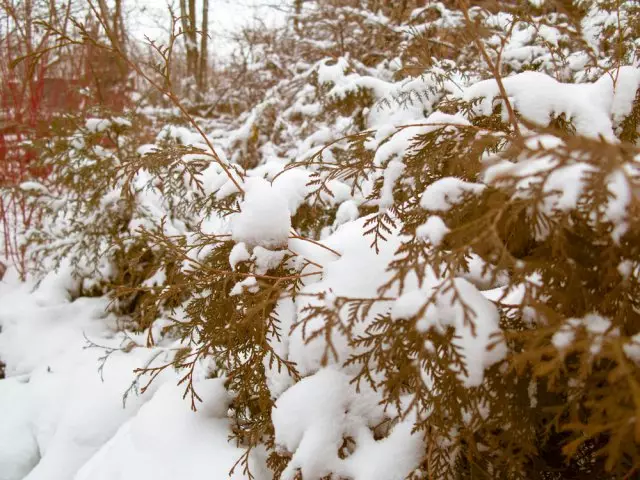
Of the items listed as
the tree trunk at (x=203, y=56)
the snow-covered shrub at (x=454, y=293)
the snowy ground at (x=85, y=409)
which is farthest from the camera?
the tree trunk at (x=203, y=56)

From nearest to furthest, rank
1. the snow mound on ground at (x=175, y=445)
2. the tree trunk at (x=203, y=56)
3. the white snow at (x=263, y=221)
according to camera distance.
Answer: the white snow at (x=263, y=221) → the snow mound on ground at (x=175, y=445) → the tree trunk at (x=203, y=56)

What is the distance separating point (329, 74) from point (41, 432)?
3490mm

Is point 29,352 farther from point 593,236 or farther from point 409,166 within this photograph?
point 593,236

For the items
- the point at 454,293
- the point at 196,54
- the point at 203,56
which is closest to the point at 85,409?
the point at 454,293

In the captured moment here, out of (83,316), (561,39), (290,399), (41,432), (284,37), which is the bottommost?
(41,432)

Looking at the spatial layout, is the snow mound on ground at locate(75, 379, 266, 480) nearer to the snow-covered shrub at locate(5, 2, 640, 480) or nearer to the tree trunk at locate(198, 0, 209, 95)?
the snow-covered shrub at locate(5, 2, 640, 480)

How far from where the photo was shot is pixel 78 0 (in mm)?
6062

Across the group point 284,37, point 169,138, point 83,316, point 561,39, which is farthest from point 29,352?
point 284,37

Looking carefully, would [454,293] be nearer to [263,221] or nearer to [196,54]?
[263,221]

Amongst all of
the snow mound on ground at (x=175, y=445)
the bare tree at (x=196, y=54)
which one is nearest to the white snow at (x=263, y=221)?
the snow mound on ground at (x=175, y=445)

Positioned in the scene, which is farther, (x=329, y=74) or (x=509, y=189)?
(x=329, y=74)

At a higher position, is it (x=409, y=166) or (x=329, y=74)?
(x=329, y=74)

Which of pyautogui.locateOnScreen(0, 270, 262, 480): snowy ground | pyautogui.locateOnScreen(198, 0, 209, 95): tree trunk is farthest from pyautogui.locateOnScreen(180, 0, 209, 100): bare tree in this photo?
pyautogui.locateOnScreen(0, 270, 262, 480): snowy ground

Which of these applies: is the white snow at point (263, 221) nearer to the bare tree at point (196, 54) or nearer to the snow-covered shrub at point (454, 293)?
the snow-covered shrub at point (454, 293)
